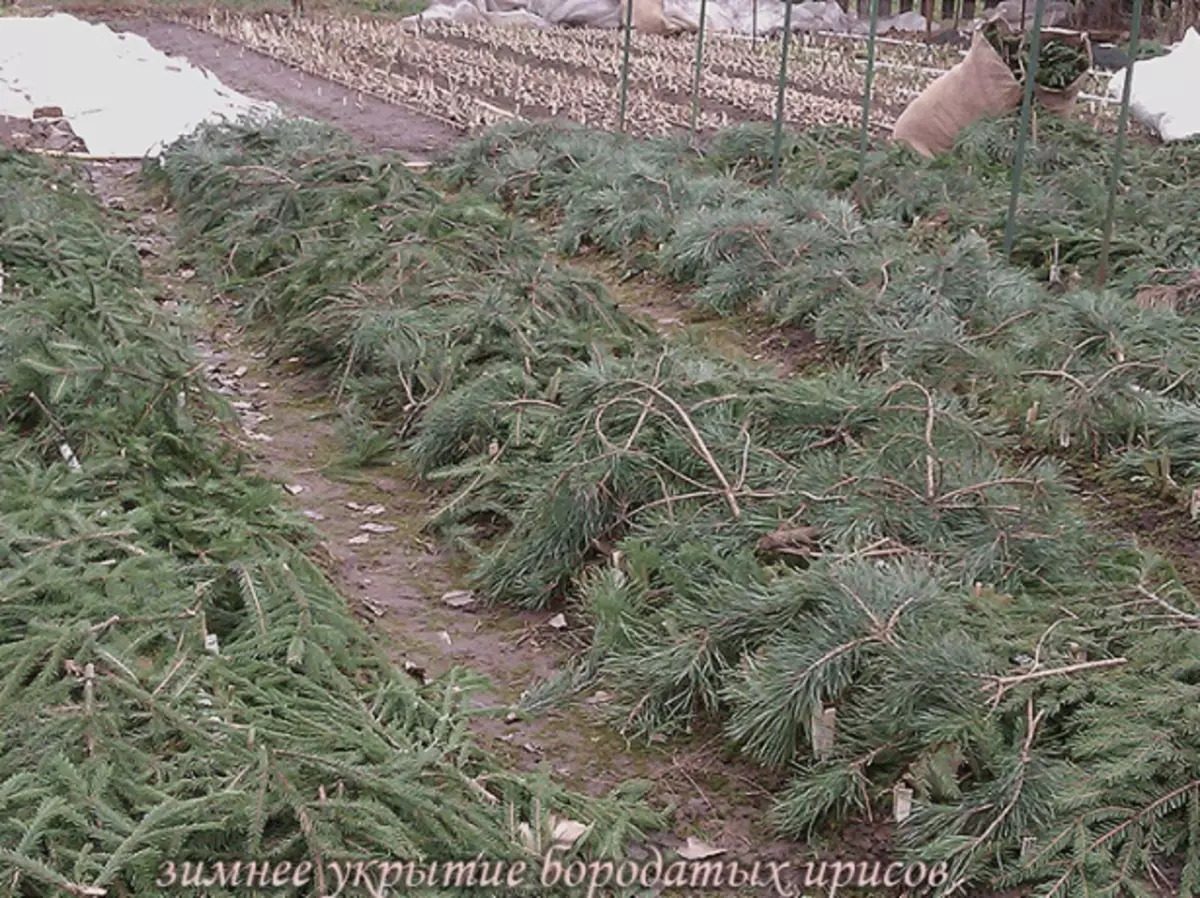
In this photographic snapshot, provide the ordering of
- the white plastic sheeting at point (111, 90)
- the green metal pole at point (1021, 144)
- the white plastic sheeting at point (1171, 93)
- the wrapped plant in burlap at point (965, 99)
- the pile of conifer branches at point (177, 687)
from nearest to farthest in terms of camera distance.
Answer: the pile of conifer branches at point (177, 687) < the green metal pole at point (1021, 144) < the wrapped plant in burlap at point (965, 99) < the white plastic sheeting at point (1171, 93) < the white plastic sheeting at point (111, 90)

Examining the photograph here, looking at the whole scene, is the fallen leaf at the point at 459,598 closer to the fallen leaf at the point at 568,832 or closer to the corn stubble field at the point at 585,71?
the fallen leaf at the point at 568,832

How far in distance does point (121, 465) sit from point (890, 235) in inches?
194

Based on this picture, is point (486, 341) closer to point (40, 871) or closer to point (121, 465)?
point (121, 465)

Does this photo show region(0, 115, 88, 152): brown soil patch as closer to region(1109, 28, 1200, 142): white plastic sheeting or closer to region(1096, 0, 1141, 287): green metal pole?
region(1096, 0, 1141, 287): green metal pole

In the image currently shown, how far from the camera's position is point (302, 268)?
7434 mm

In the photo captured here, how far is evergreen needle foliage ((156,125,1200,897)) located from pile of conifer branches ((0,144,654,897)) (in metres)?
0.63

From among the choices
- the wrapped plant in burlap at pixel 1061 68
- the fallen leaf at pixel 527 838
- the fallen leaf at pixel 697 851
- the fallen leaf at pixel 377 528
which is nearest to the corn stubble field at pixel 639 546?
the fallen leaf at pixel 527 838

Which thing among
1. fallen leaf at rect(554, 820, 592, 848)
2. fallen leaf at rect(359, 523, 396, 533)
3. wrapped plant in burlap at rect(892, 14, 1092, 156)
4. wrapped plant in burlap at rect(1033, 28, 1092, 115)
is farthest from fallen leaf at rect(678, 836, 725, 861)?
wrapped plant in burlap at rect(1033, 28, 1092, 115)

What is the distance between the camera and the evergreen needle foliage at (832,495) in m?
3.23

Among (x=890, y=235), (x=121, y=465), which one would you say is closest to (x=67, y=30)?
(x=890, y=235)

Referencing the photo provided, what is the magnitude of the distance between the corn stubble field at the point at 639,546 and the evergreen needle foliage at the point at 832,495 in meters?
0.01

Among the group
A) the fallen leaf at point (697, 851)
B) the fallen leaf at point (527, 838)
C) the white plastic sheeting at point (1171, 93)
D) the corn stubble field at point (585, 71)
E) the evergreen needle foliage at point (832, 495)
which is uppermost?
the white plastic sheeting at point (1171, 93)

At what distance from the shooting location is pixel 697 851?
331 cm

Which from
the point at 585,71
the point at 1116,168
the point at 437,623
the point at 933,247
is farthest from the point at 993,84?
the point at 585,71
